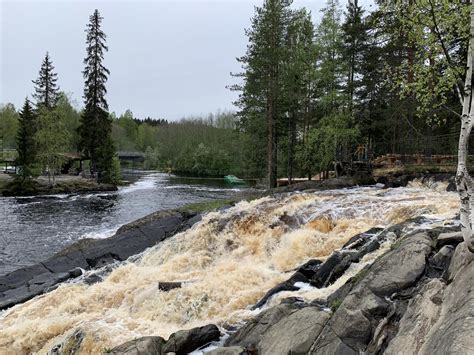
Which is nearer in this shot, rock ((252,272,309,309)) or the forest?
rock ((252,272,309,309))

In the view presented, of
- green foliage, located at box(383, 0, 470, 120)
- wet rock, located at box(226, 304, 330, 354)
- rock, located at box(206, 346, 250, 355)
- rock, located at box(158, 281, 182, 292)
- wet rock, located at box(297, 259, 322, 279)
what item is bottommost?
rock, located at box(158, 281, 182, 292)

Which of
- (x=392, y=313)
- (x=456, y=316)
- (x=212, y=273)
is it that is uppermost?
(x=456, y=316)

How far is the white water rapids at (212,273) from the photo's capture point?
30.0 feet

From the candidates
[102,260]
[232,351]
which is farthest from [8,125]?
[232,351]

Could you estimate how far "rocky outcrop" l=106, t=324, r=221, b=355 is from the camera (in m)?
7.21

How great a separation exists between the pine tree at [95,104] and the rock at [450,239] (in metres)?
45.6

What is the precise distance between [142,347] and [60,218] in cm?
2153

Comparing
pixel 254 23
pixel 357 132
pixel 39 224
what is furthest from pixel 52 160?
pixel 357 132

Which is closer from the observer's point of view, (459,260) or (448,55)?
(459,260)

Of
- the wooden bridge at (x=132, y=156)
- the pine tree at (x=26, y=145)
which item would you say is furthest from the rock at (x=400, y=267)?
the wooden bridge at (x=132, y=156)

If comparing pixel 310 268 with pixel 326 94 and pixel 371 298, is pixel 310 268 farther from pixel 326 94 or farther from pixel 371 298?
pixel 326 94

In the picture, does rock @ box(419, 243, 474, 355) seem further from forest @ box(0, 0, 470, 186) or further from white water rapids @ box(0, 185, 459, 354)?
forest @ box(0, 0, 470, 186)

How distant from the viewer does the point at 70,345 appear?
8484 mm

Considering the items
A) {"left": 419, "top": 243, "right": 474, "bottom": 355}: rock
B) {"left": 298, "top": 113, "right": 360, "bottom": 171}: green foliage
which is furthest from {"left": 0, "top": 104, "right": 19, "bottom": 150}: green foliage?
{"left": 419, "top": 243, "right": 474, "bottom": 355}: rock
